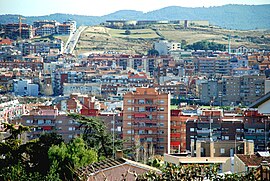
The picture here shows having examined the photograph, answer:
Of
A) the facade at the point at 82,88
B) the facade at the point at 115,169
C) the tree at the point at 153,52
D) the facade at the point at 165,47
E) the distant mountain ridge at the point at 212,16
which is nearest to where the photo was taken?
the facade at the point at 115,169

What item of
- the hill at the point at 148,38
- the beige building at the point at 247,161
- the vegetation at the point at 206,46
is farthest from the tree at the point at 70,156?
the vegetation at the point at 206,46

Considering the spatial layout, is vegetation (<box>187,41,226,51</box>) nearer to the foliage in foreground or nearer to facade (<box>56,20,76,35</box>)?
facade (<box>56,20,76,35</box>)

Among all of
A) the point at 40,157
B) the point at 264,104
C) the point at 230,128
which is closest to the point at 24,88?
the point at 230,128

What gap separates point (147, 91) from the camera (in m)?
24.4

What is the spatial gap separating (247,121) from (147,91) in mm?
3280

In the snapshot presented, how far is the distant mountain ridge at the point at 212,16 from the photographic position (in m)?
142

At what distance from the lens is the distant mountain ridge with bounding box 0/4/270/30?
141562 millimetres

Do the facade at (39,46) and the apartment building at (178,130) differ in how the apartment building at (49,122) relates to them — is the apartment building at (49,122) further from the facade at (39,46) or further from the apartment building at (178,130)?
the facade at (39,46)

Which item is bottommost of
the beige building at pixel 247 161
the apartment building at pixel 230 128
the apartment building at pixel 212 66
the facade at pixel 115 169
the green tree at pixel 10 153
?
the apartment building at pixel 212 66

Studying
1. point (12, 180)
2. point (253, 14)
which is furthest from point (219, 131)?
point (253, 14)

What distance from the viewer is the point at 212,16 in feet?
527

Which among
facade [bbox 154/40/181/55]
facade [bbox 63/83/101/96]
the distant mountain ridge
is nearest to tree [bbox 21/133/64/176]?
facade [bbox 63/83/101/96]

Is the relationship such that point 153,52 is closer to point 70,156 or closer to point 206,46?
point 206,46

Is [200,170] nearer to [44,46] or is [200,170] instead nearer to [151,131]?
[151,131]
